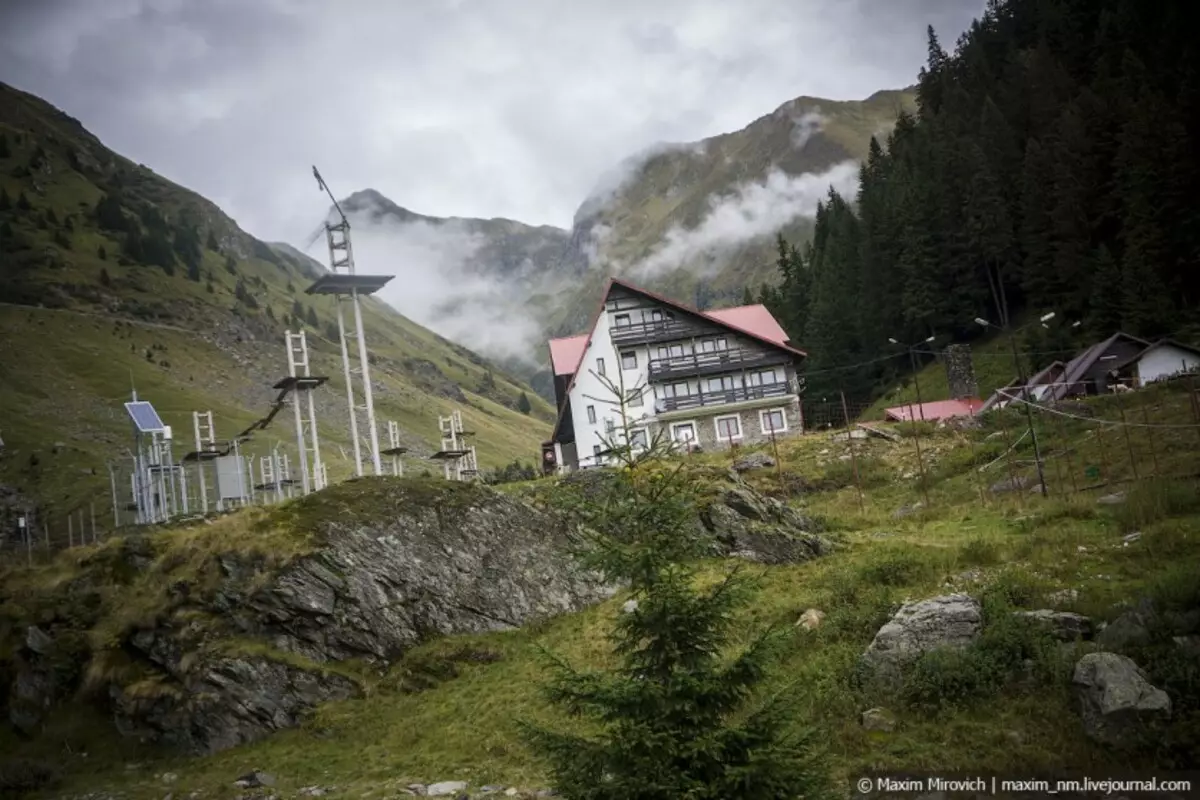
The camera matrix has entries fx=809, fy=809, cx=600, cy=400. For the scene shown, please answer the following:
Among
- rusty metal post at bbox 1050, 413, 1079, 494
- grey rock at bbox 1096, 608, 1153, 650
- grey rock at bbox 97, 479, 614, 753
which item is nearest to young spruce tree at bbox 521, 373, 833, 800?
grey rock at bbox 1096, 608, 1153, 650

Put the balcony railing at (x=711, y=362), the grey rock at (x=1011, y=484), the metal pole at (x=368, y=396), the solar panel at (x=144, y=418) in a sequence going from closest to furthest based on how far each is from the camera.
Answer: the metal pole at (x=368, y=396), the grey rock at (x=1011, y=484), the solar panel at (x=144, y=418), the balcony railing at (x=711, y=362)

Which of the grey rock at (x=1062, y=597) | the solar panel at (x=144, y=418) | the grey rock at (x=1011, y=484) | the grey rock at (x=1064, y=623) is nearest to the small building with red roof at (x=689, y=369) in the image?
the grey rock at (x=1011, y=484)

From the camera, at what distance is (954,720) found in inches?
693

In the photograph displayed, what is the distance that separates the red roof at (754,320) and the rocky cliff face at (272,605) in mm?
37891

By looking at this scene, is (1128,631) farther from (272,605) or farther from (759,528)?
(272,605)

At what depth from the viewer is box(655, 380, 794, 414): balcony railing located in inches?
2437

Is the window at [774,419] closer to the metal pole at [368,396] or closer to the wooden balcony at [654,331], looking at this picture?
the wooden balcony at [654,331]

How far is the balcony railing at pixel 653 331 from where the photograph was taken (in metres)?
63.0

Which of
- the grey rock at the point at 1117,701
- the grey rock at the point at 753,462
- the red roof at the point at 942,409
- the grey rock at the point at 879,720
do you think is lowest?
the grey rock at the point at 879,720

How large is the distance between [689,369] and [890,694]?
44.6 metres

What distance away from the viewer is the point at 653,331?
2500 inches

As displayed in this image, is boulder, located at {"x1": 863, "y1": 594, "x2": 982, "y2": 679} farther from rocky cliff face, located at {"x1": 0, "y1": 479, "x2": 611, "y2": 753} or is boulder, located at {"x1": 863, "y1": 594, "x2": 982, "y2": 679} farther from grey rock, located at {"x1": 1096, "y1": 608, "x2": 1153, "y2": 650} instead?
rocky cliff face, located at {"x1": 0, "y1": 479, "x2": 611, "y2": 753}

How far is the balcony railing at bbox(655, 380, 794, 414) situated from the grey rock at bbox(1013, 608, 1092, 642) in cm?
4248

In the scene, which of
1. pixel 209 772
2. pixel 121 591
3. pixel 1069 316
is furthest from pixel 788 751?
pixel 1069 316
